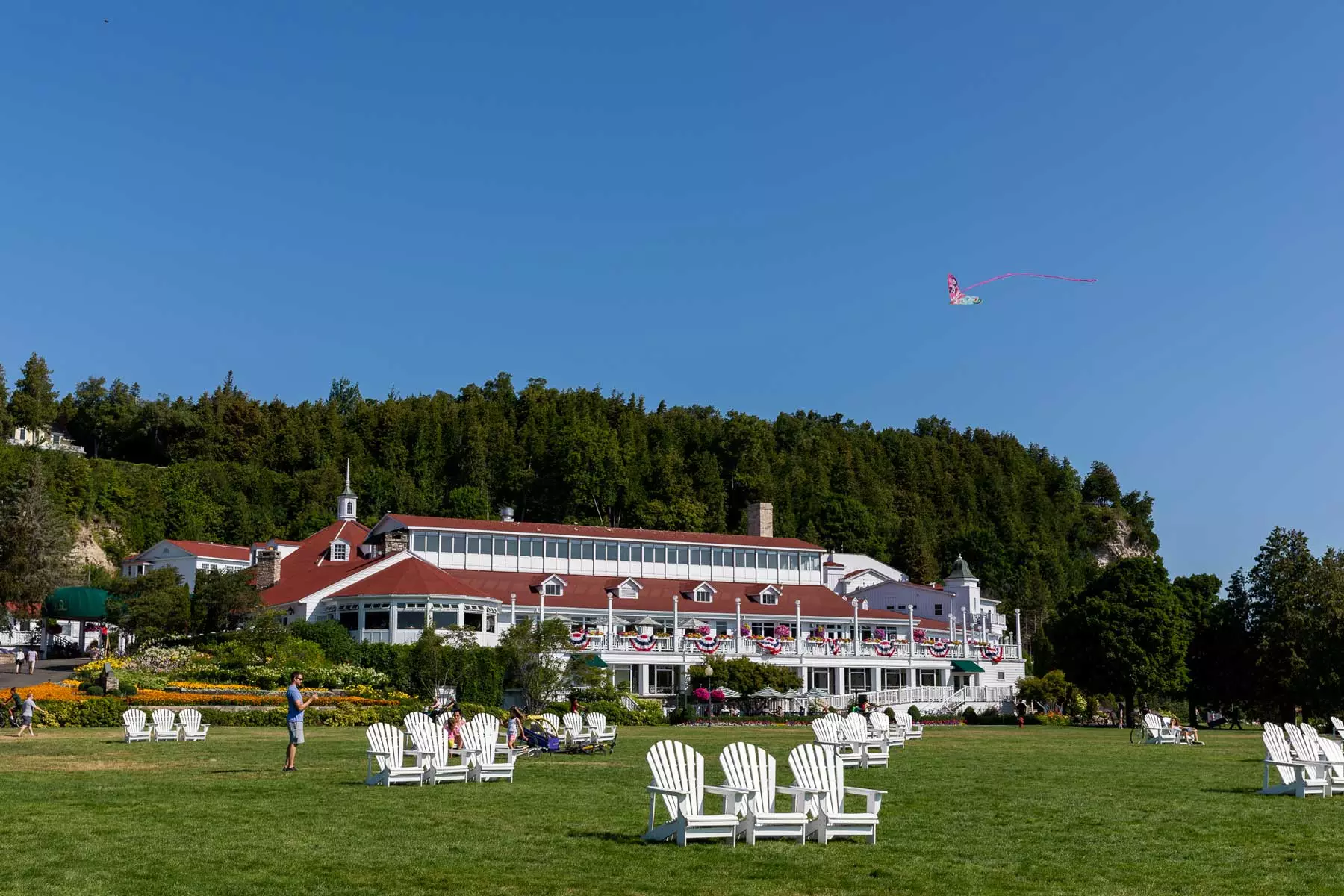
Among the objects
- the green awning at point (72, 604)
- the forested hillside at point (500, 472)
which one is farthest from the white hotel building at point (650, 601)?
the forested hillside at point (500, 472)

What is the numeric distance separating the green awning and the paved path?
2123mm

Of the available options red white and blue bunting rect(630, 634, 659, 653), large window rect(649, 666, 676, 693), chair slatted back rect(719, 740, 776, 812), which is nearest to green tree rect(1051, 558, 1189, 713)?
large window rect(649, 666, 676, 693)

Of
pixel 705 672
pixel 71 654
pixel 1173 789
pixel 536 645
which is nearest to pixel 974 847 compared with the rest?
pixel 1173 789

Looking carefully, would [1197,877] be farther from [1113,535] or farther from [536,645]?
[1113,535]

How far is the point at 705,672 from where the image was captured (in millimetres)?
58156

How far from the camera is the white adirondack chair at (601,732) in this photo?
29.2m

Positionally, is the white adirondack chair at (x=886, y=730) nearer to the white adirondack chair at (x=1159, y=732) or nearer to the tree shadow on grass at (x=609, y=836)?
the white adirondack chair at (x=1159, y=732)

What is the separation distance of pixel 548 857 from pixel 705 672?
46.1 metres

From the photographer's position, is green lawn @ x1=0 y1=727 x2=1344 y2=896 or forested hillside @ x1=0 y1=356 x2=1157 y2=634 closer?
green lawn @ x1=0 y1=727 x2=1344 y2=896

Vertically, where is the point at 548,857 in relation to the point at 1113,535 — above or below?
below

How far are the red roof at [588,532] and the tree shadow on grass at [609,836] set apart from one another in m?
59.3

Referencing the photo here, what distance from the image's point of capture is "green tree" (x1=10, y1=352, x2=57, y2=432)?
111312 millimetres

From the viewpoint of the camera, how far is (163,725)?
30.8 meters

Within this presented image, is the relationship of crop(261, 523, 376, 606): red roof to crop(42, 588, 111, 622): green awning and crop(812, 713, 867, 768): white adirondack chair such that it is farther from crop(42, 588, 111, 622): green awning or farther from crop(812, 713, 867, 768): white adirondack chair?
crop(812, 713, 867, 768): white adirondack chair
